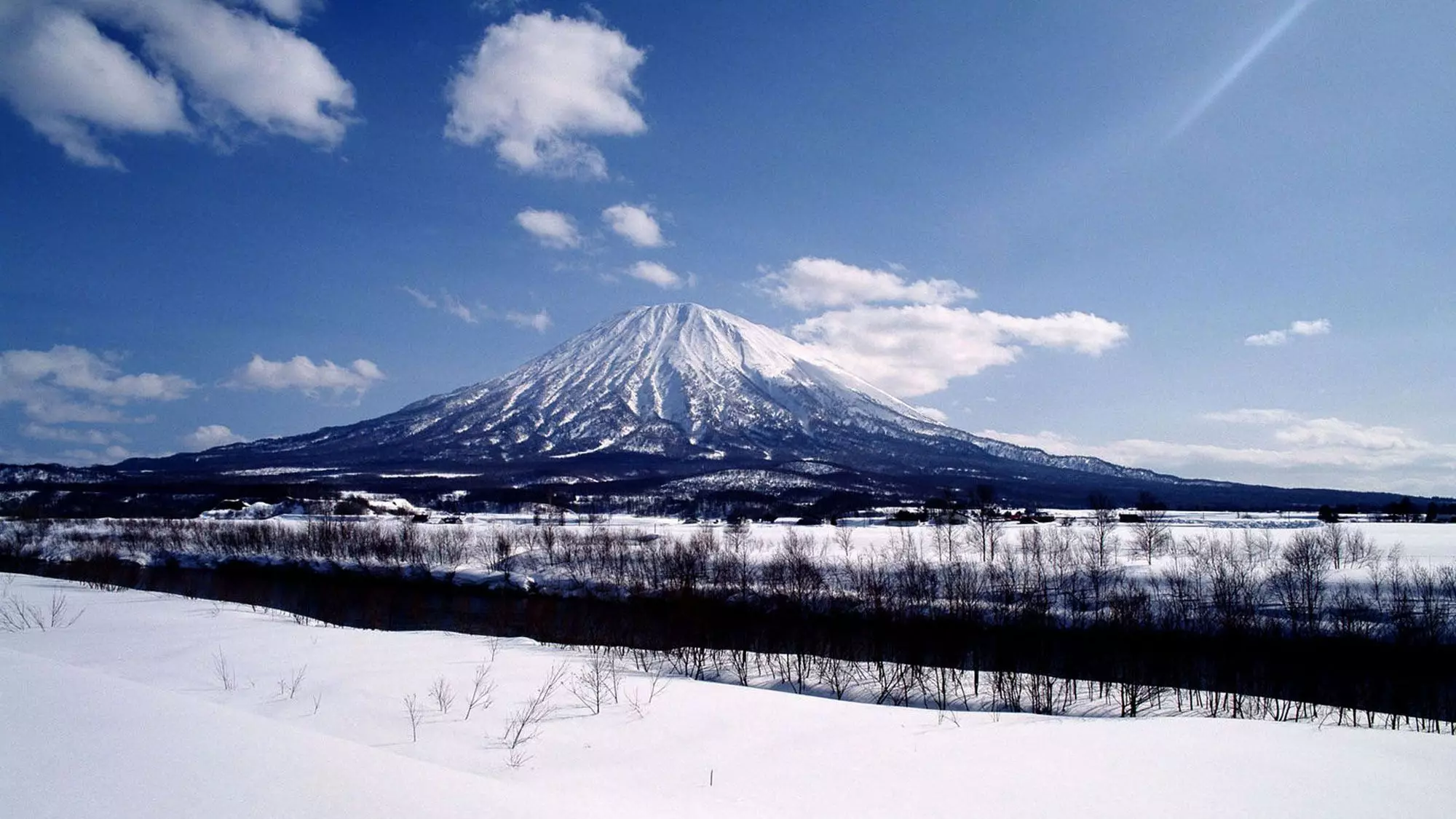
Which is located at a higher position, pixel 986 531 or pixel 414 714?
pixel 414 714

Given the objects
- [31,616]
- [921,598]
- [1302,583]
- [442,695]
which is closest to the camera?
[442,695]

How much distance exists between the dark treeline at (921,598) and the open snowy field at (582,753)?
18.8 feet

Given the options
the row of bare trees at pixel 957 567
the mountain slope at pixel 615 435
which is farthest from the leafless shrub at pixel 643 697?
the mountain slope at pixel 615 435

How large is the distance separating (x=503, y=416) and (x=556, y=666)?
182243 millimetres

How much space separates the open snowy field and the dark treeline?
18.8 feet

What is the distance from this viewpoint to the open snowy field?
16.7 feet

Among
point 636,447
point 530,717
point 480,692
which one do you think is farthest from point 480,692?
point 636,447

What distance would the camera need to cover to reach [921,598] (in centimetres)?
3162

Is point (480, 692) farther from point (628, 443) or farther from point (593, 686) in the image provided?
point (628, 443)

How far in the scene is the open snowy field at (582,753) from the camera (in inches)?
201

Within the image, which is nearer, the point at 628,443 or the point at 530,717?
the point at 530,717

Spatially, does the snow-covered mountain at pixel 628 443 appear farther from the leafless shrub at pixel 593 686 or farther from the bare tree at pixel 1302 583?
the leafless shrub at pixel 593 686

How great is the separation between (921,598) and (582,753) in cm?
2574

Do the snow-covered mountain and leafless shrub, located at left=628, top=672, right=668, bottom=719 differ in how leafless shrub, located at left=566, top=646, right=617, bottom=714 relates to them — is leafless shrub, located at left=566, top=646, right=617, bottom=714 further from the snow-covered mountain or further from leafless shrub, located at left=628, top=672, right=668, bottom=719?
the snow-covered mountain
